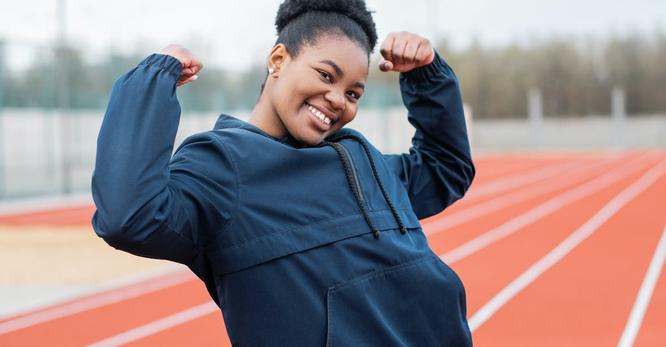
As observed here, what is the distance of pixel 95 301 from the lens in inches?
Result: 239

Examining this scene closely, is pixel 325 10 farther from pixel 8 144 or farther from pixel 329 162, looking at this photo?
pixel 8 144

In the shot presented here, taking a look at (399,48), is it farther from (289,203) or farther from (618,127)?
(618,127)

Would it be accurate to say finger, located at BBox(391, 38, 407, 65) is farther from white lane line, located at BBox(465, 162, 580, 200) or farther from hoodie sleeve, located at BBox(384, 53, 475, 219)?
white lane line, located at BBox(465, 162, 580, 200)

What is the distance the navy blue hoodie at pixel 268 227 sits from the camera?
1.27 m

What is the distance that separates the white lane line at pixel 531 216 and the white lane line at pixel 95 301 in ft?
7.63

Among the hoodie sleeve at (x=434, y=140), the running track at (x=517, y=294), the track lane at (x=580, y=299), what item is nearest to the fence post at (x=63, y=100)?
the running track at (x=517, y=294)

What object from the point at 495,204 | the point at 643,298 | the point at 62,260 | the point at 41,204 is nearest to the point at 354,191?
the point at 643,298

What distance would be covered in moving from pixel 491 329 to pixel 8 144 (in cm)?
1063

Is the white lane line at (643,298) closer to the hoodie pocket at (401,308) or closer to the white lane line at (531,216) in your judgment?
the white lane line at (531,216)

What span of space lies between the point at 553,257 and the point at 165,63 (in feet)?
22.2

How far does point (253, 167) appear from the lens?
140 centimetres

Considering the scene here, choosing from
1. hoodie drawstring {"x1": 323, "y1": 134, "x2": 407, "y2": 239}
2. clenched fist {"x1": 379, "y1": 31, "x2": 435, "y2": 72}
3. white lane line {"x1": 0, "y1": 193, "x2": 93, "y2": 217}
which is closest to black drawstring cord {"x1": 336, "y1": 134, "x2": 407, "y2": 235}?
hoodie drawstring {"x1": 323, "y1": 134, "x2": 407, "y2": 239}

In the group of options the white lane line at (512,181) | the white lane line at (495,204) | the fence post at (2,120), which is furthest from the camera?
the white lane line at (512,181)

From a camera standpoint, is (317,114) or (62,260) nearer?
(317,114)
